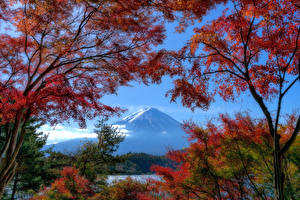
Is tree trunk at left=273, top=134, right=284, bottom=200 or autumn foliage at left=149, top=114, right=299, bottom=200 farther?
autumn foliage at left=149, top=114, right=299, bottom=200

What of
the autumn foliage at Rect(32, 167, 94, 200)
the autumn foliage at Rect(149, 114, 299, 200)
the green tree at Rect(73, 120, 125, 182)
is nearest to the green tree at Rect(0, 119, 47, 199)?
the green tree at Rect(73, 120, 125, 182)

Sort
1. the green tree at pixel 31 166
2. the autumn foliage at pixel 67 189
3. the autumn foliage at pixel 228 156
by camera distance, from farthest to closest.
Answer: the green tree at pixel 31 166
the autumn foliage at pixel 67 189
the autumn foliage at pixel 228 156

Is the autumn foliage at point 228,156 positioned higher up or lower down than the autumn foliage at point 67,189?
higher up

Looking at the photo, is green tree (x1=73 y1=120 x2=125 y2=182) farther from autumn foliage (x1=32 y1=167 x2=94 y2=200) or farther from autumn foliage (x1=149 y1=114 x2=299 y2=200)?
autumn foliage (x1=149 y1=114 x2=299 y2=200)

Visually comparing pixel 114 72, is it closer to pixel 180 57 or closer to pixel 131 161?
pixel 180 57

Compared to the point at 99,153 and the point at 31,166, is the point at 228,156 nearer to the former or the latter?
the point at 99,153

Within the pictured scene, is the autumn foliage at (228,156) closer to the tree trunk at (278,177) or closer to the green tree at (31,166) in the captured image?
the tree trunk at (278,177)

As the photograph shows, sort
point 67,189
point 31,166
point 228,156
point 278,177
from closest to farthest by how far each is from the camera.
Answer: point 278,177 → point 228,156 → point 67,189 → point 31,166

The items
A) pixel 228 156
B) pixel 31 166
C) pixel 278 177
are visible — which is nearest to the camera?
pixel 278 177

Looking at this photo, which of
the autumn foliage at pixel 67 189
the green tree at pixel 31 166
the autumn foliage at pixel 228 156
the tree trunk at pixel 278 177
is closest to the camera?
the tree trunk at pixel 278 177

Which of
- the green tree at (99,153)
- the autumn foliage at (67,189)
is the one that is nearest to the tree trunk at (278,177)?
the autumn foliage at (67,189)

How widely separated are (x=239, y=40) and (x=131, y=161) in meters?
49.6

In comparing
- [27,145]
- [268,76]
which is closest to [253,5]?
[268,76]

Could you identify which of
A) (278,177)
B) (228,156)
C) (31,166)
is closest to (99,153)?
(31,166)
